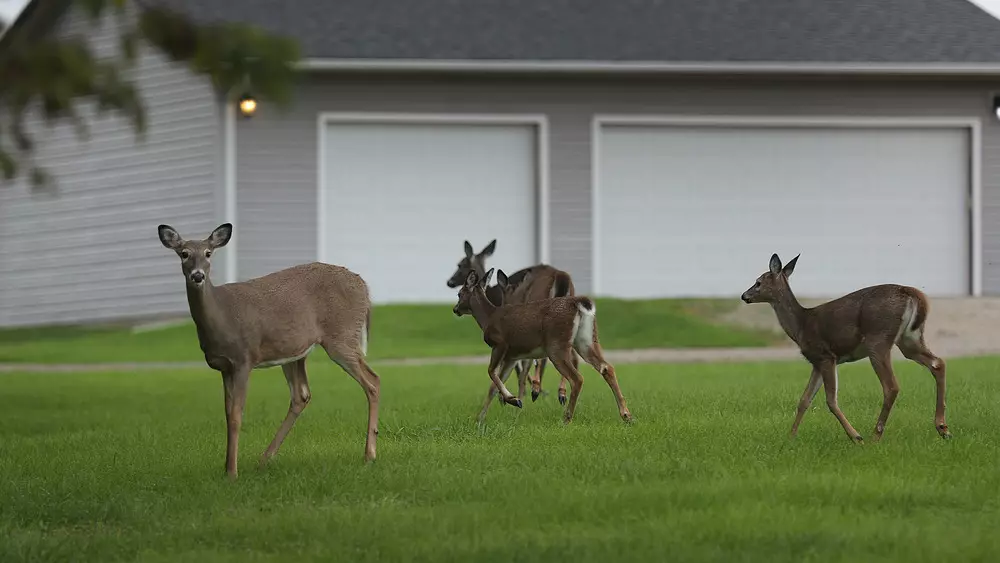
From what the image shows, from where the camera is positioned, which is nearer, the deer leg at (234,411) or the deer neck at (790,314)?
the deer leg at (234,411)

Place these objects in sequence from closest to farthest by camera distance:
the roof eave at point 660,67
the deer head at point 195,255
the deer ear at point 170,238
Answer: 1. the deer head at point 195,255
2. the deer ear at point 170,238
3. the roof eave at point 660,67

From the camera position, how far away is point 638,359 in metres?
20.1

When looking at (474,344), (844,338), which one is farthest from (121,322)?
(844,338)

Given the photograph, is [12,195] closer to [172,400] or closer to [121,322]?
[121,322]

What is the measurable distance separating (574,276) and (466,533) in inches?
726

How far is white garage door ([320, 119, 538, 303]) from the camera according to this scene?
25.5m

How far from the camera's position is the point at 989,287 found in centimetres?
2602

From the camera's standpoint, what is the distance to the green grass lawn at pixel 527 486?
23.2 feet

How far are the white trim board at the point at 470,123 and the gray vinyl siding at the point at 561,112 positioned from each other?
10 centimetres

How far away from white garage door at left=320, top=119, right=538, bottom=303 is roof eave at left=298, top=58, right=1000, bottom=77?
116 cm

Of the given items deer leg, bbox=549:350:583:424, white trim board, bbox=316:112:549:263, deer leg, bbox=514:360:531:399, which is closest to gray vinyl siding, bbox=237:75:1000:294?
white trim board, bbox=316:112:549:263

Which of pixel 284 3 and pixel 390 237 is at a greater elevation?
pixel 284 3

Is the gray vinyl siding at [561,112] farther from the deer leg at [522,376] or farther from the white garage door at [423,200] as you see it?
the deer leg at [522,376]

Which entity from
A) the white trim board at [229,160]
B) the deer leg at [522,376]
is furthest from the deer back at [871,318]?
the white trim board at [229,160]
